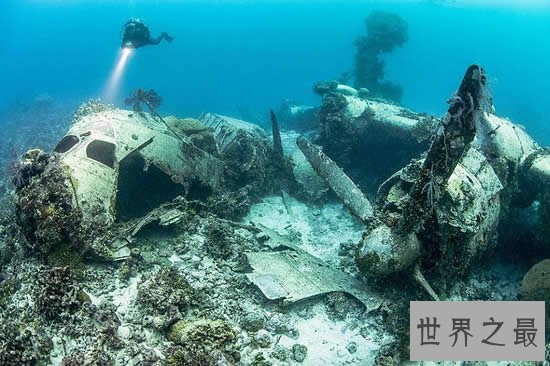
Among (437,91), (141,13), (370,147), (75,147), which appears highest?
(141,13)

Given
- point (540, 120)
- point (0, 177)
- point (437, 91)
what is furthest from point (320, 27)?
point (0, 177)

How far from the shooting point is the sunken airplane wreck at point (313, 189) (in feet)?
25.3

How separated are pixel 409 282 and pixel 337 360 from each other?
2631 mm

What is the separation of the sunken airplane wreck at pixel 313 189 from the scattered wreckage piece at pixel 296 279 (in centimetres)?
3

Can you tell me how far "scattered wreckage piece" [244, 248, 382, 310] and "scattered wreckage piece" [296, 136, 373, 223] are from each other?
58.9 inches

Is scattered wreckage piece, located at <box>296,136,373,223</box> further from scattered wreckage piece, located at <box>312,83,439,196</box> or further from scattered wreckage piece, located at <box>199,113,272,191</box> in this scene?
scattered wreckage piece, located at <box>312,83,439,196</box>

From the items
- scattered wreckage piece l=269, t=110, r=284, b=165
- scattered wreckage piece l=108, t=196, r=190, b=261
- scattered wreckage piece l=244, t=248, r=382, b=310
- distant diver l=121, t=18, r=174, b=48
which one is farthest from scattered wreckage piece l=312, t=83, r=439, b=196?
distant diver l=121, t=18, r=174, b=48

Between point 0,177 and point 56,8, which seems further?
point 56,8

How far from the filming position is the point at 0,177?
21.7m

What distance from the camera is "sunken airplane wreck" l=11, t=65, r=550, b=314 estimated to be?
7727 millimetres

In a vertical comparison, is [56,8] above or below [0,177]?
above

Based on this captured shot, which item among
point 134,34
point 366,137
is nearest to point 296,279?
point 366,137

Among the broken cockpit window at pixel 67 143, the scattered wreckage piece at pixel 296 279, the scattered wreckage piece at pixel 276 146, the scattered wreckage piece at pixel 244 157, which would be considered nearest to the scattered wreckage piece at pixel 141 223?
the scattered wreckage piece at pixel 296 279

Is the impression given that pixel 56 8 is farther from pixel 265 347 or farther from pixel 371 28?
Answer: pixel 265 347
